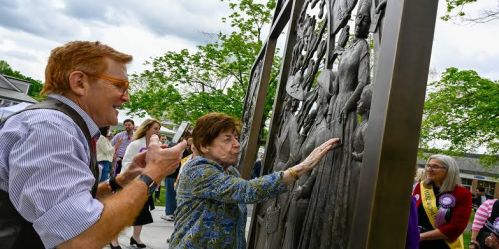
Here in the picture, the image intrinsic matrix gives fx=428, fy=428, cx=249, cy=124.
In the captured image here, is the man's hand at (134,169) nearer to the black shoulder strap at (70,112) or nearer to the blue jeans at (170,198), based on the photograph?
the black shoulder strap at (70,112)

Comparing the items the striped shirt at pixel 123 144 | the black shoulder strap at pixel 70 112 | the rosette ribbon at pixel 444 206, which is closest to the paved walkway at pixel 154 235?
the striped shirt at pixel 123 144

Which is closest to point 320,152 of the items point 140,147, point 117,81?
point 117,81

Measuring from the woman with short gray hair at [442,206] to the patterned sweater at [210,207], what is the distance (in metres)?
1.80

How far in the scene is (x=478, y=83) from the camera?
50.7 feet

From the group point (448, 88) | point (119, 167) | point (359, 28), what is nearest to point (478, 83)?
point (448, 88)

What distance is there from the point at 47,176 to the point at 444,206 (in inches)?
126

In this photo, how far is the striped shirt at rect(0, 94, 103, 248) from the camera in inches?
50.4

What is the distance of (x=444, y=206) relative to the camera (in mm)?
3545

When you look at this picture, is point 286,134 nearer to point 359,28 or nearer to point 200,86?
point 359,28

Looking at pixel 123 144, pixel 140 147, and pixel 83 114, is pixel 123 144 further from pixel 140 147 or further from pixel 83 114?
pixel 83 114

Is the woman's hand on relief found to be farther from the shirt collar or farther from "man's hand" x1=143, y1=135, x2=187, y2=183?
the shirt collar

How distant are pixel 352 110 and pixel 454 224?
2.24 m

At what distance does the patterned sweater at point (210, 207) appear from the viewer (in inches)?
91.1

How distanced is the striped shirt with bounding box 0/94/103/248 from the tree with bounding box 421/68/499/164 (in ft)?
53.6
